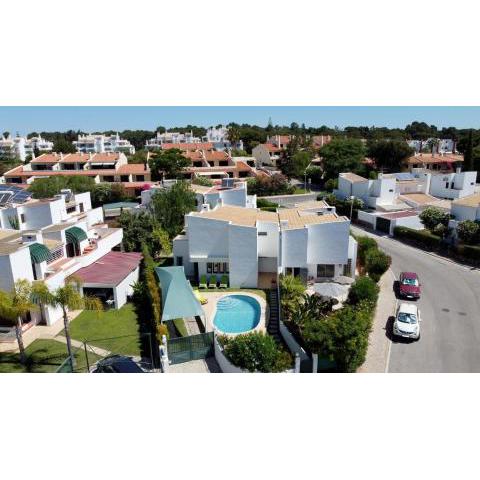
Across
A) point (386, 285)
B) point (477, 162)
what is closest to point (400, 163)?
point (477, 162)

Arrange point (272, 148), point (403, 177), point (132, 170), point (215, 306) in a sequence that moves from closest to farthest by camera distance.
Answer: point (215, 306) < point (403, 177) < point (132, 170) < point (272, 148)

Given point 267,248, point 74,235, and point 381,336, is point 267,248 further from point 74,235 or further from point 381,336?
point 74,235

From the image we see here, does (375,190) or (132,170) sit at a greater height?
(132,170)

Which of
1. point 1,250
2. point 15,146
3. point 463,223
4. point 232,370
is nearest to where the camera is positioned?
point 232,370

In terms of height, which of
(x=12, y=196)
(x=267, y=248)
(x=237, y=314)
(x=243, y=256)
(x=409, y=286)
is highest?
(x=12, y=196)

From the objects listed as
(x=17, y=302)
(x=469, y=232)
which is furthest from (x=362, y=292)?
(x=17, y=302)

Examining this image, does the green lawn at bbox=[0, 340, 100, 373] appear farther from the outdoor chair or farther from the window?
the window

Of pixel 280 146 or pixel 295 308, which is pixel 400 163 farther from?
pixel 295 308
